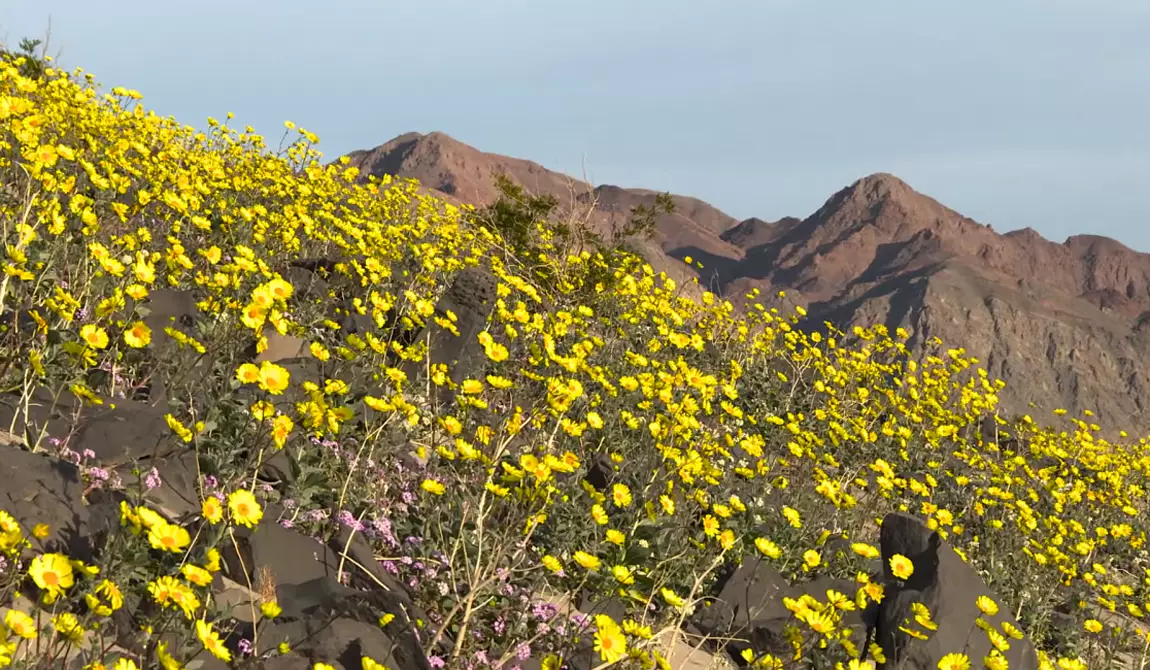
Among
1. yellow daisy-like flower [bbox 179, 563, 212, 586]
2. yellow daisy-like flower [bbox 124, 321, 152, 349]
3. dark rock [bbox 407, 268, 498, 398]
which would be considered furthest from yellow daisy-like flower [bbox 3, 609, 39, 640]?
dark rock [bbox 407, 268, 498, 398]

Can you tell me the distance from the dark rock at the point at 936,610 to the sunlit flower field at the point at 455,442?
0.14 metres

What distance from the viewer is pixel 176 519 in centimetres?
312

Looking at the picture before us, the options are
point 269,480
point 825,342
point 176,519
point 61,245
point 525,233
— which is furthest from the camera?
point 525,233

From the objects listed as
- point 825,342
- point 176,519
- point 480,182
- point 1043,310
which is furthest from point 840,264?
point 176,519

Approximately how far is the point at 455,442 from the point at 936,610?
269 cm

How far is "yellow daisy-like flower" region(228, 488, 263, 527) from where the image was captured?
2.58 metres

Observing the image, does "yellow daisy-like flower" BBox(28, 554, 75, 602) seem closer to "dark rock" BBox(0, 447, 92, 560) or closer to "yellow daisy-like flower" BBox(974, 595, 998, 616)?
"dark rock" BBox(0, 447, 92, 560)

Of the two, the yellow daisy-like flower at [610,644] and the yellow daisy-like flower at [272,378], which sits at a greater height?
the yellow daisy-like flower at [272,378]

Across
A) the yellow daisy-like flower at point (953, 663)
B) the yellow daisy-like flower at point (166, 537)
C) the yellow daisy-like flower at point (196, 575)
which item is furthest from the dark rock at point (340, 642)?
the yellow daisy-like flower at point (953, 663)

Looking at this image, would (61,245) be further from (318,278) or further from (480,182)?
(480,182)

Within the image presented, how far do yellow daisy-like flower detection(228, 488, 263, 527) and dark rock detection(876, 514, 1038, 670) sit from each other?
3.22 m

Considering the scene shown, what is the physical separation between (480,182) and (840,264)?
215 feet

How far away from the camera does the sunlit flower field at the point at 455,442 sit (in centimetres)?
297

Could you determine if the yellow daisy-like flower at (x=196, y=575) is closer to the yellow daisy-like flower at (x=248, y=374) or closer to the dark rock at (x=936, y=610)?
the yellow daisy-like flower at (x=248, y=374)
